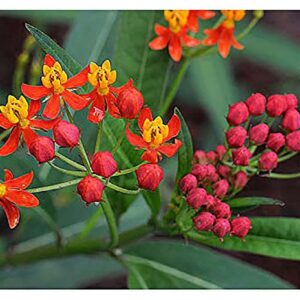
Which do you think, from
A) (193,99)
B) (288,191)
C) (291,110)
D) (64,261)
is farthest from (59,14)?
(291,110)

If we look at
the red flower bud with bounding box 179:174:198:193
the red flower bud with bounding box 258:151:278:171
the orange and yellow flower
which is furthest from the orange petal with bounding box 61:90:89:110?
the orange and yellow flower

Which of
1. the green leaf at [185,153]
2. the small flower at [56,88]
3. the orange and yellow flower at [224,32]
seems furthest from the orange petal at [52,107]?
the orange and yellow flower at [224,32]

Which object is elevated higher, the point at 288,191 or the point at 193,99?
the point at 193,99

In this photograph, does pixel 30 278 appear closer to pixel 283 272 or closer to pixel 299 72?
pixel 283 272

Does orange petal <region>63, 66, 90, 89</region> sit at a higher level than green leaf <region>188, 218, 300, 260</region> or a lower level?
higher

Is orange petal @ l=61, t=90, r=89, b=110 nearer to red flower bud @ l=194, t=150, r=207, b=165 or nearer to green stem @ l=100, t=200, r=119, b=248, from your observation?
green stem @ l=100, t=200, r=119, b=248

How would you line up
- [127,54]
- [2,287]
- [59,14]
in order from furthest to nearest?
1. [59,14]
2. [2,287]
3. [127,54]

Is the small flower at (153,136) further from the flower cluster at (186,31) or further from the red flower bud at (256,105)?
the flower cluster at (186,31)
